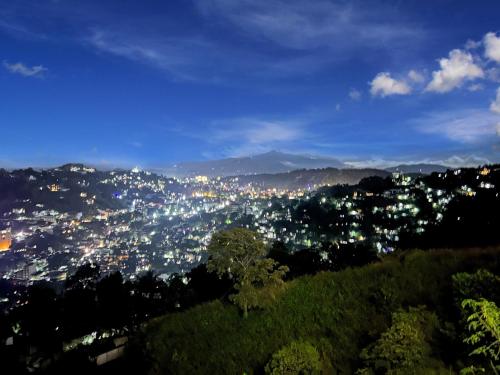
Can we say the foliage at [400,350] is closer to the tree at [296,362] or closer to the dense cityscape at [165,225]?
the tree at [296,362]

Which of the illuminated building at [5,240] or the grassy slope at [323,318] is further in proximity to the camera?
the illuminated building at [5,240]

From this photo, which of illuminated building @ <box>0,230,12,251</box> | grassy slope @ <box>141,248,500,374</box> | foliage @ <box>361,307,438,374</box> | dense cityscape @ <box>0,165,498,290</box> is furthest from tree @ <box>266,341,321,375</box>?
illuminated building @ <box>0,230,12,251</box>

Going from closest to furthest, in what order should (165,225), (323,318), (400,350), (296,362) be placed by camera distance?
(400,350) → (296,362) → (323,318) → (165,225)

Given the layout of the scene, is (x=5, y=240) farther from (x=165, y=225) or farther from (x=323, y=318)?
(x=323, y=318)

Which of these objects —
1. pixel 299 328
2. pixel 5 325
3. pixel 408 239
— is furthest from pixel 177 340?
pixel 408 239

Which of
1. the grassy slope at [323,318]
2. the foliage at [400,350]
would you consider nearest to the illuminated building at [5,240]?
the grassy slope at [323,318]

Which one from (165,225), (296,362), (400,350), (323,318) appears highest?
(400,350)

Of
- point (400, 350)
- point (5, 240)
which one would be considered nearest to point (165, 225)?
point (5, 240)

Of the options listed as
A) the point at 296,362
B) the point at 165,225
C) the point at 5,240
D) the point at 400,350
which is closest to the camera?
the point at 400,350
